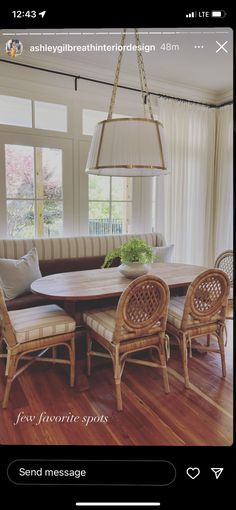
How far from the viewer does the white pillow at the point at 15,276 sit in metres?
2.29

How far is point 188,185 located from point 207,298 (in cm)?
186

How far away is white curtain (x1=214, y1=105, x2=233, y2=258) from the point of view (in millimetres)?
901

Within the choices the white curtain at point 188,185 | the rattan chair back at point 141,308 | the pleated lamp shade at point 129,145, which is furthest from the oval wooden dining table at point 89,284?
the white curtain at point 188,185

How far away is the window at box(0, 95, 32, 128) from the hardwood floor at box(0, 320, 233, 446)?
201 centimetres

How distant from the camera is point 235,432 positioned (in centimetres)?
68

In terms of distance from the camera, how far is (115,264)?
2916 mm

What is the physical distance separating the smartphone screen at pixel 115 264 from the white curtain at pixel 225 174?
1.1 inches
